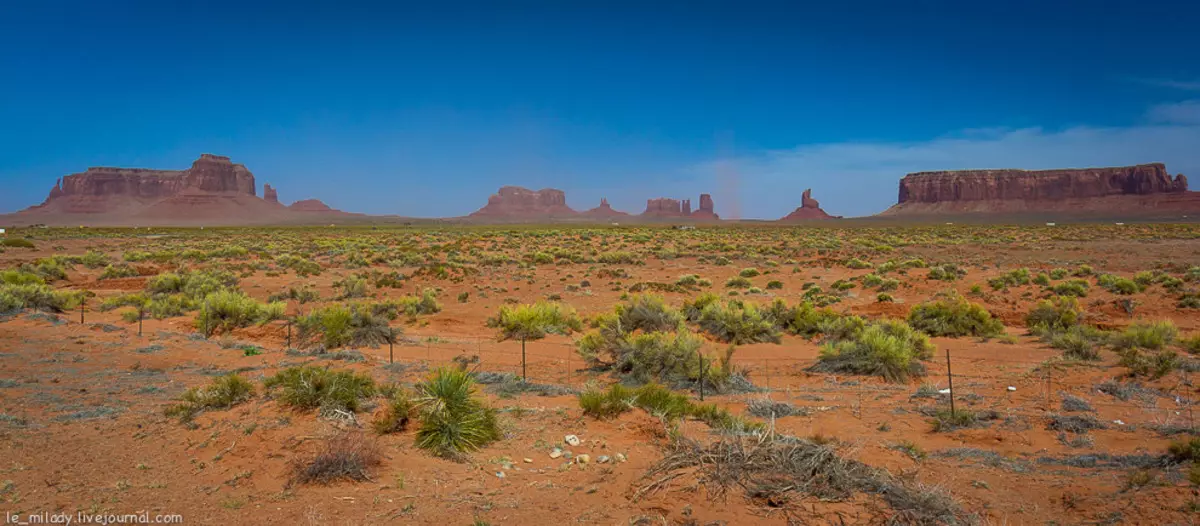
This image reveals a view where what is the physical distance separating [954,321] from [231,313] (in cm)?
1843

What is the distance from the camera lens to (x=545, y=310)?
16.6 meters

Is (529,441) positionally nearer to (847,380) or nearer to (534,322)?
(847,380)

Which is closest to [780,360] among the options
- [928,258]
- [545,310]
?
[545,310]

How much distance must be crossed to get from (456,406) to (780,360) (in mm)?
7999

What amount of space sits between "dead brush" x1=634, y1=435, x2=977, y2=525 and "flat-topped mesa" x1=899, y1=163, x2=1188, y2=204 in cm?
19967

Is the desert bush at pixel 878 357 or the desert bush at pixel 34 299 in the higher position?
the desert bush at pixel 34 299

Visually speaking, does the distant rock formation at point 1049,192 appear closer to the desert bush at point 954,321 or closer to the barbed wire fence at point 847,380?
the desert bush at point 954,321

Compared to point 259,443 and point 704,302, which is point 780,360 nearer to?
point 704,302

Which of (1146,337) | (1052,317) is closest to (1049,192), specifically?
(1052,317)

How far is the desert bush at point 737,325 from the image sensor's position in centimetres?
1482

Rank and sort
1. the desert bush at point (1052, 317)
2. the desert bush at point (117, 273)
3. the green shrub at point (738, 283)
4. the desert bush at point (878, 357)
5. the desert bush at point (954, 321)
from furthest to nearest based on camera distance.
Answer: the desert bush at point (117, 273), the green shrub at point (738, 283), the desert bush at point (1052, 317), the desert bush at point (954, 321), the desert bush at point (878, 357)

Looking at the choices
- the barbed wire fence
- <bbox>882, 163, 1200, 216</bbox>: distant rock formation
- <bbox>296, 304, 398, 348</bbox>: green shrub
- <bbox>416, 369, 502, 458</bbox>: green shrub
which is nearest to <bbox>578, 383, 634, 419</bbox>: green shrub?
<bbox>416, 369, 502, 458</bbox>: green shrub

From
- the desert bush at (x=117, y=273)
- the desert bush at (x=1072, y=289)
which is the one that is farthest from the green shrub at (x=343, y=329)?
the desert bush at (x=1072, y=289)

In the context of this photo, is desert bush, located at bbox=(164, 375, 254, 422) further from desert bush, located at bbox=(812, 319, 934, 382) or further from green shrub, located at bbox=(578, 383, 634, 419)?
desert bush, located at bbox=(812, 319, 934, 382)
